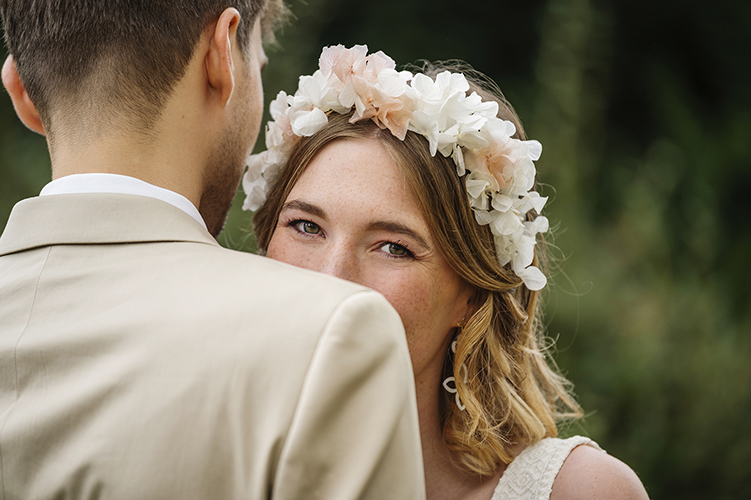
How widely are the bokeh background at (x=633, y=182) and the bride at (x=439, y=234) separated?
1614 millimetres

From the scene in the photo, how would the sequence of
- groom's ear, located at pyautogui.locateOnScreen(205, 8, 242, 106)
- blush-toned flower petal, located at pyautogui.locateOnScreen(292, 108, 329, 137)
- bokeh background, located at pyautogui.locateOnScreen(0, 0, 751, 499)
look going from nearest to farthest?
groom's ear, located at pyautogui.locateOnScreen(205, 8, 242, 106), blush-toned flower petal, located at pyautogui.locateOnScreen(292, 108, 329, 137), bokeh background, located at pyautogui.locateOnScreen(0, 0, 751, 499)

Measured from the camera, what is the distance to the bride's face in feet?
6.73

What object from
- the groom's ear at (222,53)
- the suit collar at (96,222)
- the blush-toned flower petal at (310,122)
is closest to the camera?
the suit collar at (96,222)

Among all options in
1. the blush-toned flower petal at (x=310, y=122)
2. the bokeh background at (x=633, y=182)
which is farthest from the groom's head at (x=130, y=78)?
the bokeh background at (x=633, y=182)

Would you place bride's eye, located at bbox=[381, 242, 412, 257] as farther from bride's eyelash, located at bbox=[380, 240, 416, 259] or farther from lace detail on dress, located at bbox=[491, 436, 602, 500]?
lace detail on dress, located at bbox=[491, 436, 602, 500]

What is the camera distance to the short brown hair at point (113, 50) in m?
1.50

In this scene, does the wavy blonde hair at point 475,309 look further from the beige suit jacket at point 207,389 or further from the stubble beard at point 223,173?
the beige suit jacket at point 207,389

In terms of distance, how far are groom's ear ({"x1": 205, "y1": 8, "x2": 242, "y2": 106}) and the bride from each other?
0.56 metres

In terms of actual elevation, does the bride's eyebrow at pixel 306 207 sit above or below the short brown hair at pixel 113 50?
below

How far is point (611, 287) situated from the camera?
5117 millimetres

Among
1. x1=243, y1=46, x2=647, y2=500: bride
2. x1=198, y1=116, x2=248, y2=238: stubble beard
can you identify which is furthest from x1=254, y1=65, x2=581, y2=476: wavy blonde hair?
x1=198, y1=116, x2=248, y2=238: stubble beard

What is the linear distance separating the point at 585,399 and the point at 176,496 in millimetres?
4307

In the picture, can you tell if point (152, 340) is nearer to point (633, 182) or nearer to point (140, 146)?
point (140, 146)

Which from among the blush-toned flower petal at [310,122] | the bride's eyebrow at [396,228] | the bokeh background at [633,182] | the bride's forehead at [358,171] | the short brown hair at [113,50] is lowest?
the bokeh background at [633,182]
